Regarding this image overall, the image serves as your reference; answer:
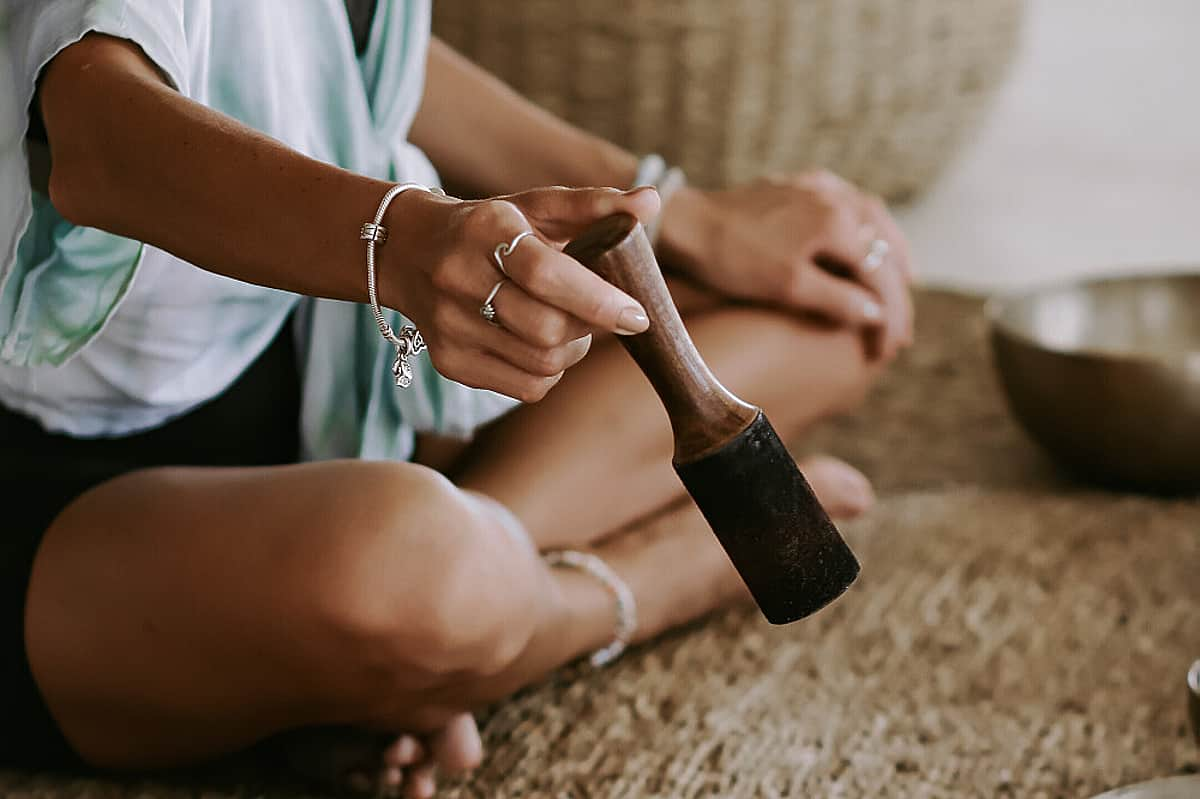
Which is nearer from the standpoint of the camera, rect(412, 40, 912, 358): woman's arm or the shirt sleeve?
the shirt sleeve

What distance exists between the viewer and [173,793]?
94 cm

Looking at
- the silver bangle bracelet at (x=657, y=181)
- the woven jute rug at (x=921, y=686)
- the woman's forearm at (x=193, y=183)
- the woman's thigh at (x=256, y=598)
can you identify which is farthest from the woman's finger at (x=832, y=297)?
the woman's forearm at (x=193, y=183)

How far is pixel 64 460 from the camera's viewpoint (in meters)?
0.96

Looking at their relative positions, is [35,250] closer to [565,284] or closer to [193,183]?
[193,183]

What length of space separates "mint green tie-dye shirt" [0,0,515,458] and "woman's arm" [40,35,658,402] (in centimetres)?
2

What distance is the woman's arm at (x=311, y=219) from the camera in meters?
0.60

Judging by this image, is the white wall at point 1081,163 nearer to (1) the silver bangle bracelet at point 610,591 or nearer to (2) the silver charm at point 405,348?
(1) the silver bangle bracelet at point 610,591

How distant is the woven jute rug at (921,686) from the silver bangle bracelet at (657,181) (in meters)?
0.31

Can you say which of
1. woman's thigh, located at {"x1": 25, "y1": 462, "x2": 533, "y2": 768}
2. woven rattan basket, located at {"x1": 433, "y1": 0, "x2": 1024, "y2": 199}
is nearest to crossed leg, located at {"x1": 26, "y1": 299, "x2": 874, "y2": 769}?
woman's thigh, located at {"x1": 25, "y1": 462, "x2": 533, "y2": 768}

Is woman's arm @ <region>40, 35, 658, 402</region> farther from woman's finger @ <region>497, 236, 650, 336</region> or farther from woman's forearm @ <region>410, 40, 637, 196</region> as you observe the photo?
woman's forearm @ <region>410, 40, 637, 196</region>

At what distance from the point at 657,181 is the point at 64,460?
52 centimetres

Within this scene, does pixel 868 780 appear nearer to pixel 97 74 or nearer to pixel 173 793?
pixel 173 793

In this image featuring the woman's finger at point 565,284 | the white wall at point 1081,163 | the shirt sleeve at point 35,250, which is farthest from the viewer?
the white wall at point 1081,163

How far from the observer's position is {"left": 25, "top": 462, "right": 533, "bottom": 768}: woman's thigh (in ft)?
2.70
